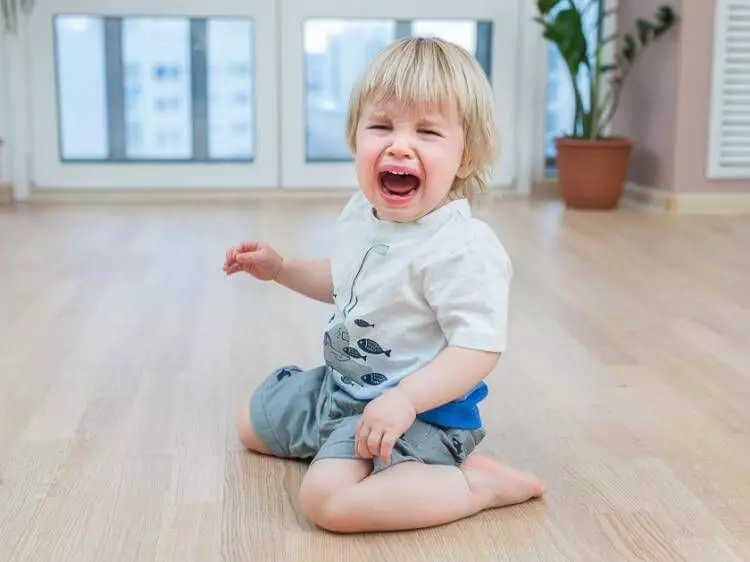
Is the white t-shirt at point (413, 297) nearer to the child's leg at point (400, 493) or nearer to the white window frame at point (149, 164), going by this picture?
the child's leg at point (400, 493)

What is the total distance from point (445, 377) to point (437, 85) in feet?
0.98

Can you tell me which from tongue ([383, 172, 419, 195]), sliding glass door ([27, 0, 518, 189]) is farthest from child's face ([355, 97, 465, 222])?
sliding glass door ([27, 0, 518, 189])

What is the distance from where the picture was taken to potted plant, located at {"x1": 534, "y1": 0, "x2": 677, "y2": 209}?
345cm

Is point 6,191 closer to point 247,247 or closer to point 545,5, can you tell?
point 545,5

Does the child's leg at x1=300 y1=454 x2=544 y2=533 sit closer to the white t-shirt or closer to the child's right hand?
the white t-shirt

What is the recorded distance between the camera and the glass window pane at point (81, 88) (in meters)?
3.73

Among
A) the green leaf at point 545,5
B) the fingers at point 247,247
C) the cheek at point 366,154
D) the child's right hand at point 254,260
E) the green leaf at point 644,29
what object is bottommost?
the child's right hand at point 254,260

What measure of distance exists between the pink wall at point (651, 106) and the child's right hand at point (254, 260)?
246 centimetres

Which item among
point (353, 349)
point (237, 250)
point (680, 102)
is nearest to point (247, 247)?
point (237, 250)

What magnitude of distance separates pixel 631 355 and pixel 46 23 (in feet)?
8.66

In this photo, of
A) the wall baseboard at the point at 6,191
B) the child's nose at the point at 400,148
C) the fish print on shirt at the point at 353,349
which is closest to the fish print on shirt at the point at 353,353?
the fish print on shirt at the point at 353,349

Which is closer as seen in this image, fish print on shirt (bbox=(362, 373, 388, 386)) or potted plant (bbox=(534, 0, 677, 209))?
fish print on shirt (bbox=(362, 373, 388, 386))

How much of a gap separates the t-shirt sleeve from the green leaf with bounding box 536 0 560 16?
2.48 metres

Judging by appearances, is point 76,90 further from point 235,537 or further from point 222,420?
point 235,537
